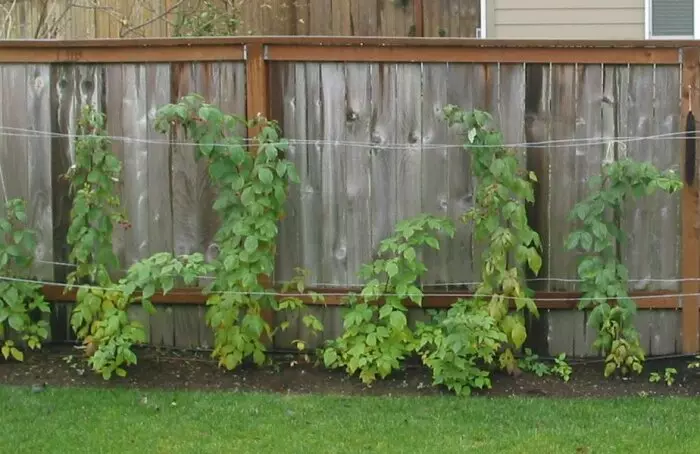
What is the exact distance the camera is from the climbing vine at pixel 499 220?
246 inches

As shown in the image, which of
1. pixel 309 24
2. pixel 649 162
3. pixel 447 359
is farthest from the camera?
pixel 309 24

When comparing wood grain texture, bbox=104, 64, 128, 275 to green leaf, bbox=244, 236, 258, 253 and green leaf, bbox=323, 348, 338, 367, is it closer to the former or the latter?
green leaf, bbox=244, 236, 258, 253

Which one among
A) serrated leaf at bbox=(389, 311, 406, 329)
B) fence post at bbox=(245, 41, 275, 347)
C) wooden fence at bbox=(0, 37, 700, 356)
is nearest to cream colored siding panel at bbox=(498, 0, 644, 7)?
wooden fence at bbox=(0, 37, 700, 356)

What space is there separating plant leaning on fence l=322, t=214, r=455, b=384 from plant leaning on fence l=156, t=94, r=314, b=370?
1.40 ft

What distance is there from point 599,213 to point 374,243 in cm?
134

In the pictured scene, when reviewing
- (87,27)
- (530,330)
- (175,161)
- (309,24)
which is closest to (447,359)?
(530,330)

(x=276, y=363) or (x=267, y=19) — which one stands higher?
(x=267, y=19)

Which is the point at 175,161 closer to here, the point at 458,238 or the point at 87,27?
the point at 458,238

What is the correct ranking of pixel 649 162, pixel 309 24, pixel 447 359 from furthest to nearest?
pixel 309 24, pixel 649 162, pixel 447 359

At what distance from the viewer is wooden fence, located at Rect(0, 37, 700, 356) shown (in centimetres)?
658

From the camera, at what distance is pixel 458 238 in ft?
21.9

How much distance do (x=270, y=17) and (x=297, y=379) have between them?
578 cm

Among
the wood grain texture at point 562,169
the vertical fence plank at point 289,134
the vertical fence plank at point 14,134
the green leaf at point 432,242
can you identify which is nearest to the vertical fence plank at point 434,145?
the green leaf at point 432,242

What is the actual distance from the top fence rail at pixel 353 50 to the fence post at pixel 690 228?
10 centimetres
